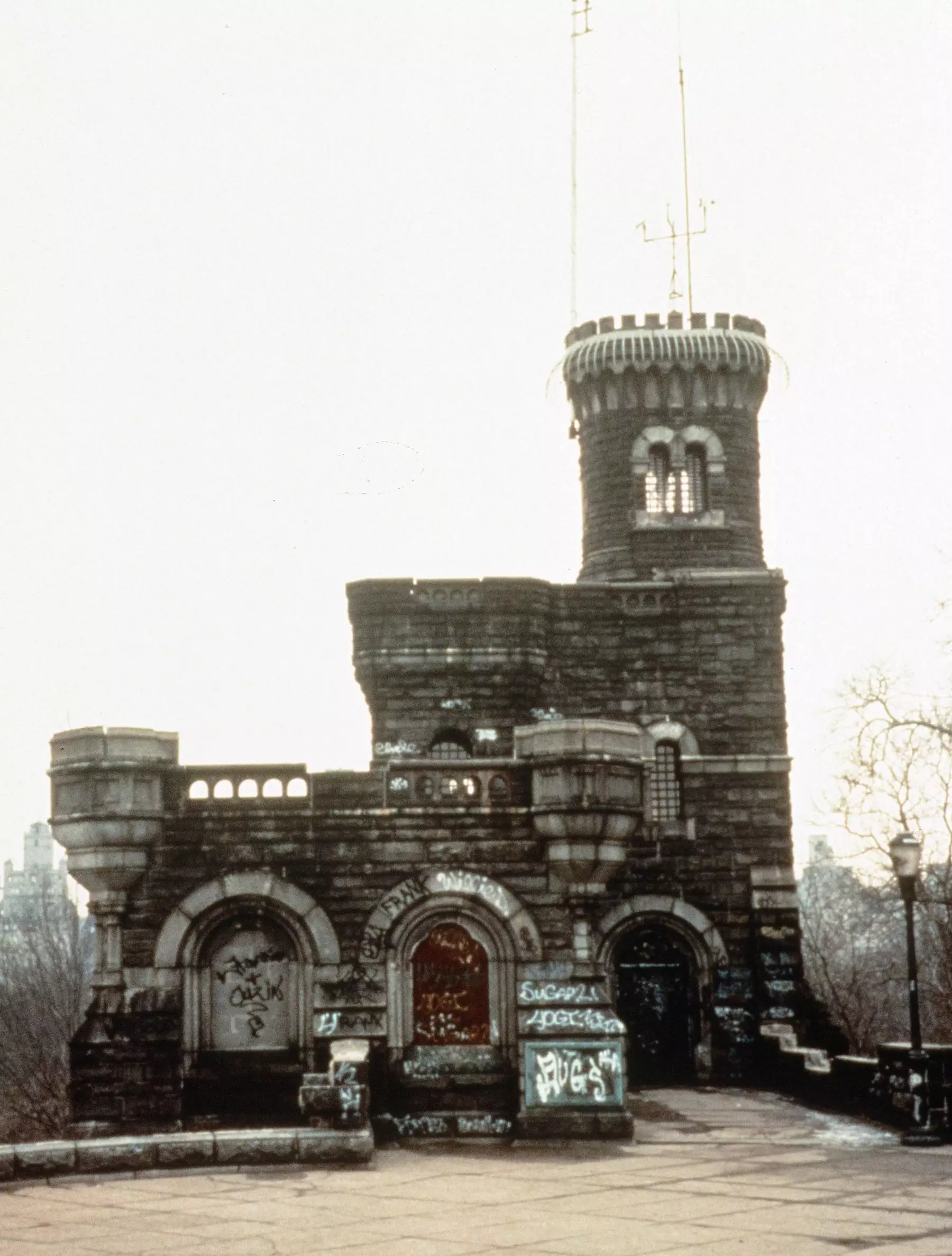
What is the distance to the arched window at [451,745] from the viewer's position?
29.0m

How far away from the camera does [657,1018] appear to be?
28000 mm

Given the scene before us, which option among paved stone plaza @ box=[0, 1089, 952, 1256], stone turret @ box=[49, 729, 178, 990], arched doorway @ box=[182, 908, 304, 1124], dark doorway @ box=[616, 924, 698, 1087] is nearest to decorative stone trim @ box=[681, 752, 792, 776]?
dark doorway @ box=[616, 924, 698, 1087]

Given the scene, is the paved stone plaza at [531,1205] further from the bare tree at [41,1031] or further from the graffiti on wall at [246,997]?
the bare tree at [41,1031]

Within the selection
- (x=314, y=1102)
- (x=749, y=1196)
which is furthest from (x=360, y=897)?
(x=749, y=1196)

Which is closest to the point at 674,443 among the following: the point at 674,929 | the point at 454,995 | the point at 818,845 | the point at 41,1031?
the point at 674,929

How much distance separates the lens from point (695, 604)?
29.6 metres

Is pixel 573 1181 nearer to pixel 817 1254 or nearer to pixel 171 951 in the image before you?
pixel 817 1254

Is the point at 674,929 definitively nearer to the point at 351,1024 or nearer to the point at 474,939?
the point at 474,939

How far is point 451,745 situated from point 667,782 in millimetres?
3717

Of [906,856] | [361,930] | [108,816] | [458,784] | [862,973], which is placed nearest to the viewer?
[906,856]

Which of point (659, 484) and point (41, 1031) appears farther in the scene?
point (41, 1031)

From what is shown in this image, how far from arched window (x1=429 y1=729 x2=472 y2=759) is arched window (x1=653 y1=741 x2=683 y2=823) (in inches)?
126

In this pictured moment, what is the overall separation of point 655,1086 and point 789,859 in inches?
169

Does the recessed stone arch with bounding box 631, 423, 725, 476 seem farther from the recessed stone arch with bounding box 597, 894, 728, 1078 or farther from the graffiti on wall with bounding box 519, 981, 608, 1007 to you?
the graffiti on wall with bounding box 519, 981, 608, 1007
